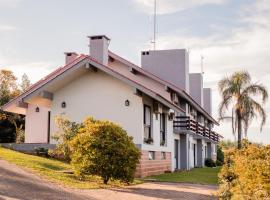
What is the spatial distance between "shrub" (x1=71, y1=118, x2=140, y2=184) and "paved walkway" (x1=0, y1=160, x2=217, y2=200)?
0.94 metres

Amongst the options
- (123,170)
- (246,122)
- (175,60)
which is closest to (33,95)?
(123,170)

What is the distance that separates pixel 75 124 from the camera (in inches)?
1040

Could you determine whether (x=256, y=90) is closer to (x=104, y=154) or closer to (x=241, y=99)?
(x=241, y=99)

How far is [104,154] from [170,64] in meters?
22.3

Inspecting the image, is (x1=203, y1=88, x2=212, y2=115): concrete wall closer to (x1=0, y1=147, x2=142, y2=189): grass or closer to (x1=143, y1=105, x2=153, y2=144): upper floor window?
(x1=143, y1=105, x2=153, y2=144): upper floor window

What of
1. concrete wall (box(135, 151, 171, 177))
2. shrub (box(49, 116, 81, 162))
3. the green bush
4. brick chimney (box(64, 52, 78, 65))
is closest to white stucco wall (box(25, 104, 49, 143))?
shrub (box(49, 116, 81, 162))

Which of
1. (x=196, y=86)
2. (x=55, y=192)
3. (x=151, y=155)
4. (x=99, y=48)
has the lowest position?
(x=55, y=192)

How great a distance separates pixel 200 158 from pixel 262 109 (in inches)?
326

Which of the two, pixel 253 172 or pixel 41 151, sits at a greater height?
pixel 41 151

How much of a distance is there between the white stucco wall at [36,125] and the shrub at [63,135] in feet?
11.6

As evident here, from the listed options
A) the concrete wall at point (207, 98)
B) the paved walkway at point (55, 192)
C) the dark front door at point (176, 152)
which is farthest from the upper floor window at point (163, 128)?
the concrete wall at point (207, 98)

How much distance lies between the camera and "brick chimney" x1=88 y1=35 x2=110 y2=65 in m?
29.1

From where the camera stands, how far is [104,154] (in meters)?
18.9

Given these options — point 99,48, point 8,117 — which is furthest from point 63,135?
point 8,117
